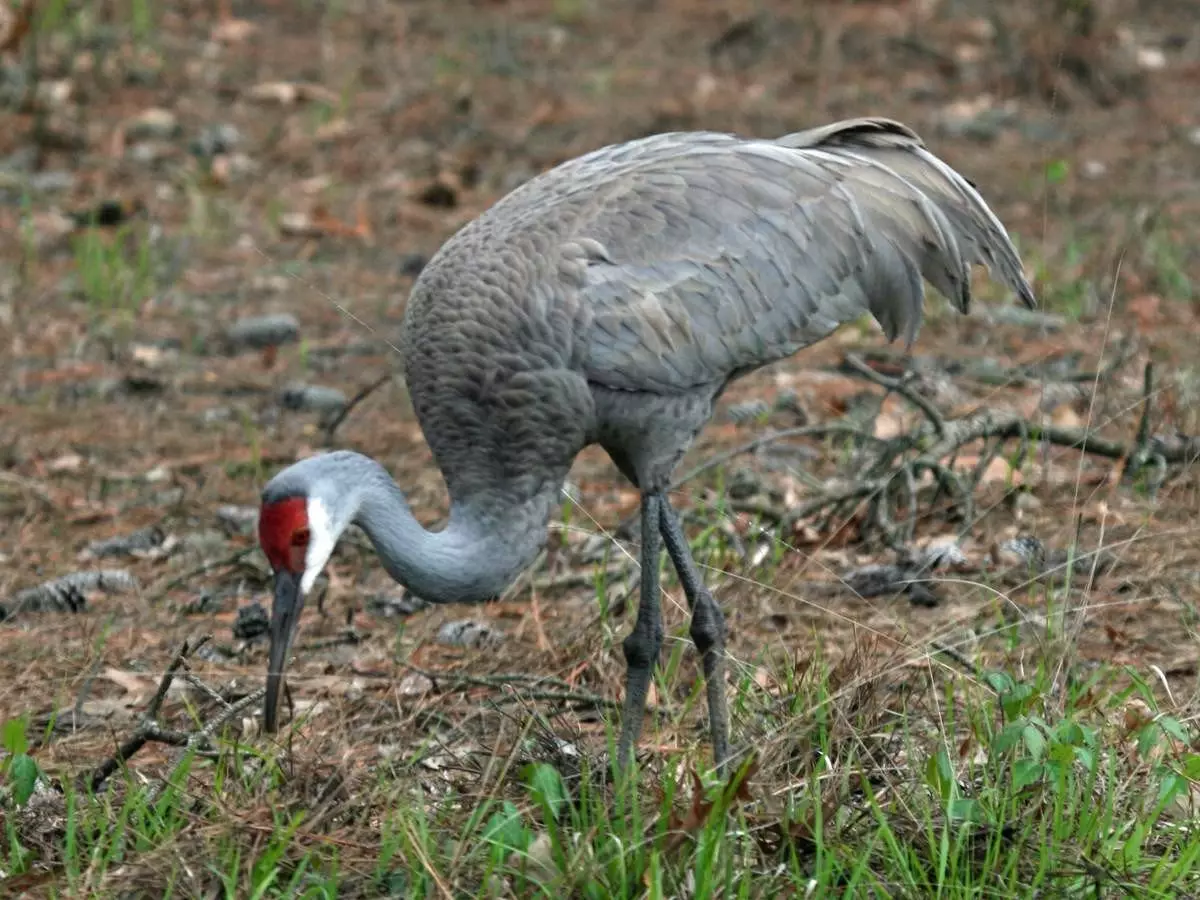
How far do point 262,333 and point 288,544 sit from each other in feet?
12.5

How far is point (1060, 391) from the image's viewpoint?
22.0 ft

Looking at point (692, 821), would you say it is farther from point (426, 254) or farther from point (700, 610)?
point (426, 254)

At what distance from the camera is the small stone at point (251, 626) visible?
17.1 feet

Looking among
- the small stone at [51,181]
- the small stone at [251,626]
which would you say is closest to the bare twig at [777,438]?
the small stone at [251,626]

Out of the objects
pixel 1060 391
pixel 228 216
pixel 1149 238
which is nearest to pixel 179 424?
pixel 228 216

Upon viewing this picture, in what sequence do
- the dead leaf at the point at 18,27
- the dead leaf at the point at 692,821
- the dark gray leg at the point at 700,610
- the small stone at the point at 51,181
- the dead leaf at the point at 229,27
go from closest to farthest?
the dead leaf at the point at 692,821, the dark gray leg at the point at 700,610, the small stone at the point at 51,181, the dead leaf at the point at 18,27, the dead leaf at the point at 229,27

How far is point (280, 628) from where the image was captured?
3.95 m

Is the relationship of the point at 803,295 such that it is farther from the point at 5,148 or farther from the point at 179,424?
the point at 5,148

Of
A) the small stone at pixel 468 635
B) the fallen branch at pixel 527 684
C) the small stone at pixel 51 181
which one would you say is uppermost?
the fallen branch at pixel 527 684

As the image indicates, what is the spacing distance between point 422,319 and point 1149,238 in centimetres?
456

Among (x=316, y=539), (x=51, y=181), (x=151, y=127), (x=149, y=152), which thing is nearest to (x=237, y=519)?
(x=316, y=539)

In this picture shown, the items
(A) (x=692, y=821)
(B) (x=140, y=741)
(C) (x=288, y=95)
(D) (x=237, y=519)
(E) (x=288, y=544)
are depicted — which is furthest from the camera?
(C) (x=288, y=95)

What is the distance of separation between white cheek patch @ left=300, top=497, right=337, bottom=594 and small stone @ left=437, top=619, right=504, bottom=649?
119 centimetres

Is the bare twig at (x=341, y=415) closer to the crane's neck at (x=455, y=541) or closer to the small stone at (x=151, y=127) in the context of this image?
the crane's neck at (x=455, y=541)
